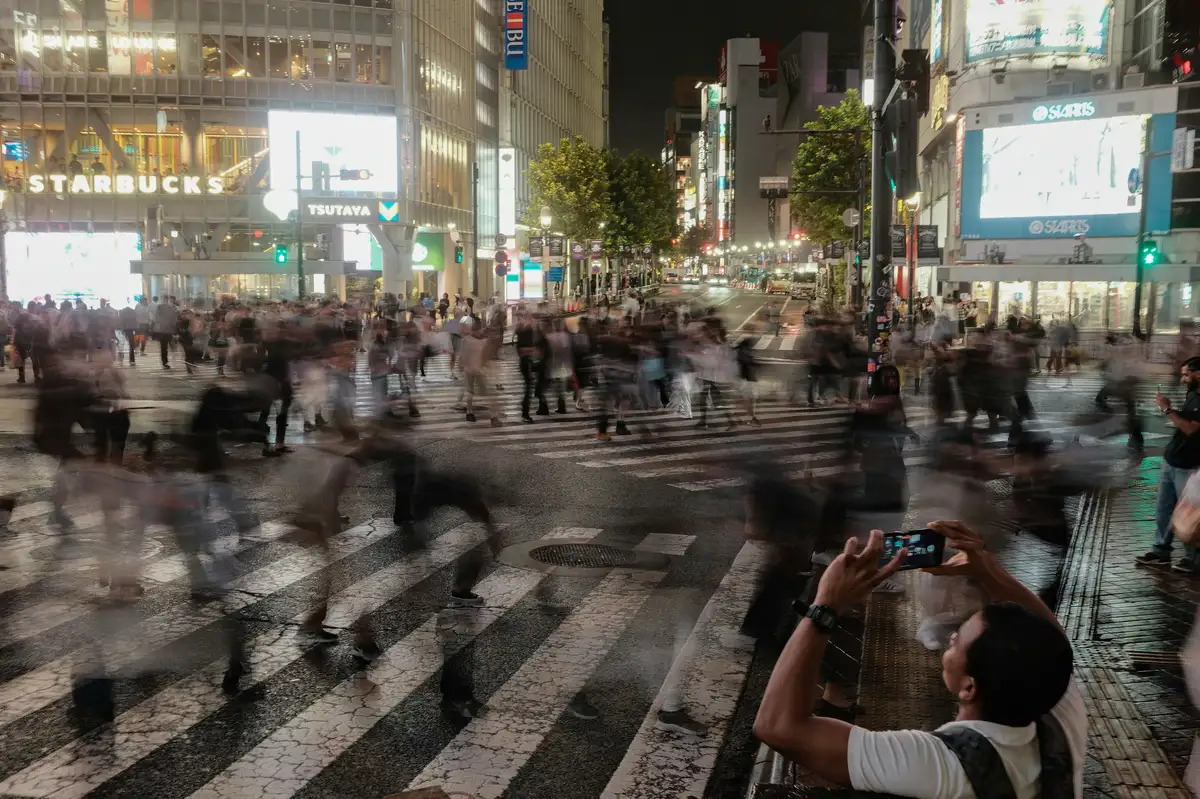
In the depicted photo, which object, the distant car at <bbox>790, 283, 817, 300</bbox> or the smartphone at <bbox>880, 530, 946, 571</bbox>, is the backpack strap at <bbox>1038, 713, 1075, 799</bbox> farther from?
the distant car at <bbox>790, 283, 817, 300</bbox>

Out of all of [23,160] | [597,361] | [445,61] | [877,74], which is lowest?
[597,361]

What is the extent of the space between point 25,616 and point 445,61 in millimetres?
55804

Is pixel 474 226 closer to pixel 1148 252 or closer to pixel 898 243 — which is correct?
pixel 1148 252

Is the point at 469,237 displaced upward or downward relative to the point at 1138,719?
upward

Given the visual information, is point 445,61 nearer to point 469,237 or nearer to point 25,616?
point 469,237

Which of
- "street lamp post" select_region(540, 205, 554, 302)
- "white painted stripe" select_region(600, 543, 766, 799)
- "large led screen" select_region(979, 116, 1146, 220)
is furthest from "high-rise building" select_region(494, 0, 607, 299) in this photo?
"white painted stripe" select_region(600, 543, 766, 799)

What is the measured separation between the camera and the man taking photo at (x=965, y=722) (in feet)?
8.10

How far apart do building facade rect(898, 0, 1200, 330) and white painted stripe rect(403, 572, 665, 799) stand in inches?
1385

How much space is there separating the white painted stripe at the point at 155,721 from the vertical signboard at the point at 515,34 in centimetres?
6670

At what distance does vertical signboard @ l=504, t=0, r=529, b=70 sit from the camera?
69.6 m

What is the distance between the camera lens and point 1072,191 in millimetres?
44969

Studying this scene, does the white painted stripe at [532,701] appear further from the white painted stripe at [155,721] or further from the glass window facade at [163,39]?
the glass window facade at [163,39]

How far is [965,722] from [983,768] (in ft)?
0.36

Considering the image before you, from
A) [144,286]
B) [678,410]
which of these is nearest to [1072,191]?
[678,410]
